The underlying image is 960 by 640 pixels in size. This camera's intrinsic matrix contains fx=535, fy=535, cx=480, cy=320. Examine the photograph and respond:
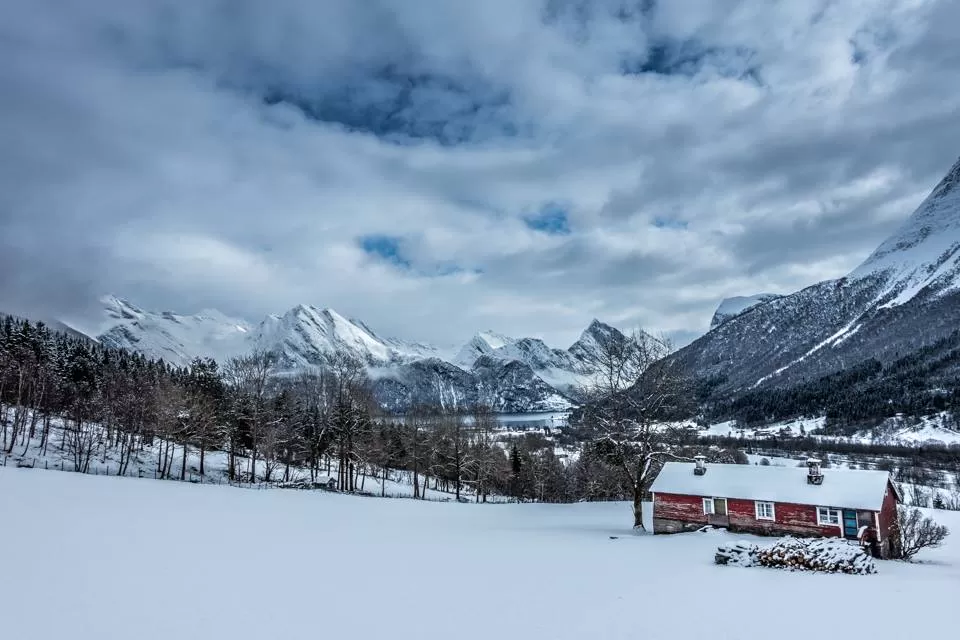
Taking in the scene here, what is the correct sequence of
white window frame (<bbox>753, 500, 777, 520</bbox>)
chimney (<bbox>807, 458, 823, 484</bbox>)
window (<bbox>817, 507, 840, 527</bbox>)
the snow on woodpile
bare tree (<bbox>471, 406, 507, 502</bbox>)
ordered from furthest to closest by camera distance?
bare tree (<bbox>471, 406, 507, 502</bbox>), chimney (<bbox>807, 458, 823, 484</bbox>), white window frame (<bbox>753, 500, 777, 520</bbox>), window (<bbox>817, 507, 840, 527</bbox>), the snow on woodpile

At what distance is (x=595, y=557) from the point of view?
20594mm

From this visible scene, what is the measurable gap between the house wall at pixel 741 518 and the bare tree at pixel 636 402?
472 cm

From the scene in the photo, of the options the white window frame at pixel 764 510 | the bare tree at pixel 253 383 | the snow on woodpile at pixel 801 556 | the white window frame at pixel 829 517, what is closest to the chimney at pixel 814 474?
the white window frame at pixel 829 517

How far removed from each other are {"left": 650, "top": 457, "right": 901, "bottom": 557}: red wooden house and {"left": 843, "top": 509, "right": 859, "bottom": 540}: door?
0.16 feet

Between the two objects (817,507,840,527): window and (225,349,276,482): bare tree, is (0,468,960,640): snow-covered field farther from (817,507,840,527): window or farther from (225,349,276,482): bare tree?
(225,349,276,482): bare tree

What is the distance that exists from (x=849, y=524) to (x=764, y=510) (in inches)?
173

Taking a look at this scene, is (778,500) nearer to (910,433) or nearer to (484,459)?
(484,459)

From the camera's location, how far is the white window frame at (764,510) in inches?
1313

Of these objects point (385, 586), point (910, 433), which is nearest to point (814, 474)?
point (385, 586)

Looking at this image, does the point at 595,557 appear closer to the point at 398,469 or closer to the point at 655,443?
the point at 655,443

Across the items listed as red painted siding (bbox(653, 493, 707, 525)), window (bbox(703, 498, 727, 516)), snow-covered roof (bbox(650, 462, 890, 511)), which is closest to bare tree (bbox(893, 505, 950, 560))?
snow-covered roof (bbox(650, 462, 890, 511))

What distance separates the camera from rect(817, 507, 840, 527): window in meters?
31.8

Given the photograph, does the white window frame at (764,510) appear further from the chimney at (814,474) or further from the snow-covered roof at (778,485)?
the chimney at (814,474)

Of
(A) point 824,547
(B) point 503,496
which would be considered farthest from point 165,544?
(B) point 503,496
